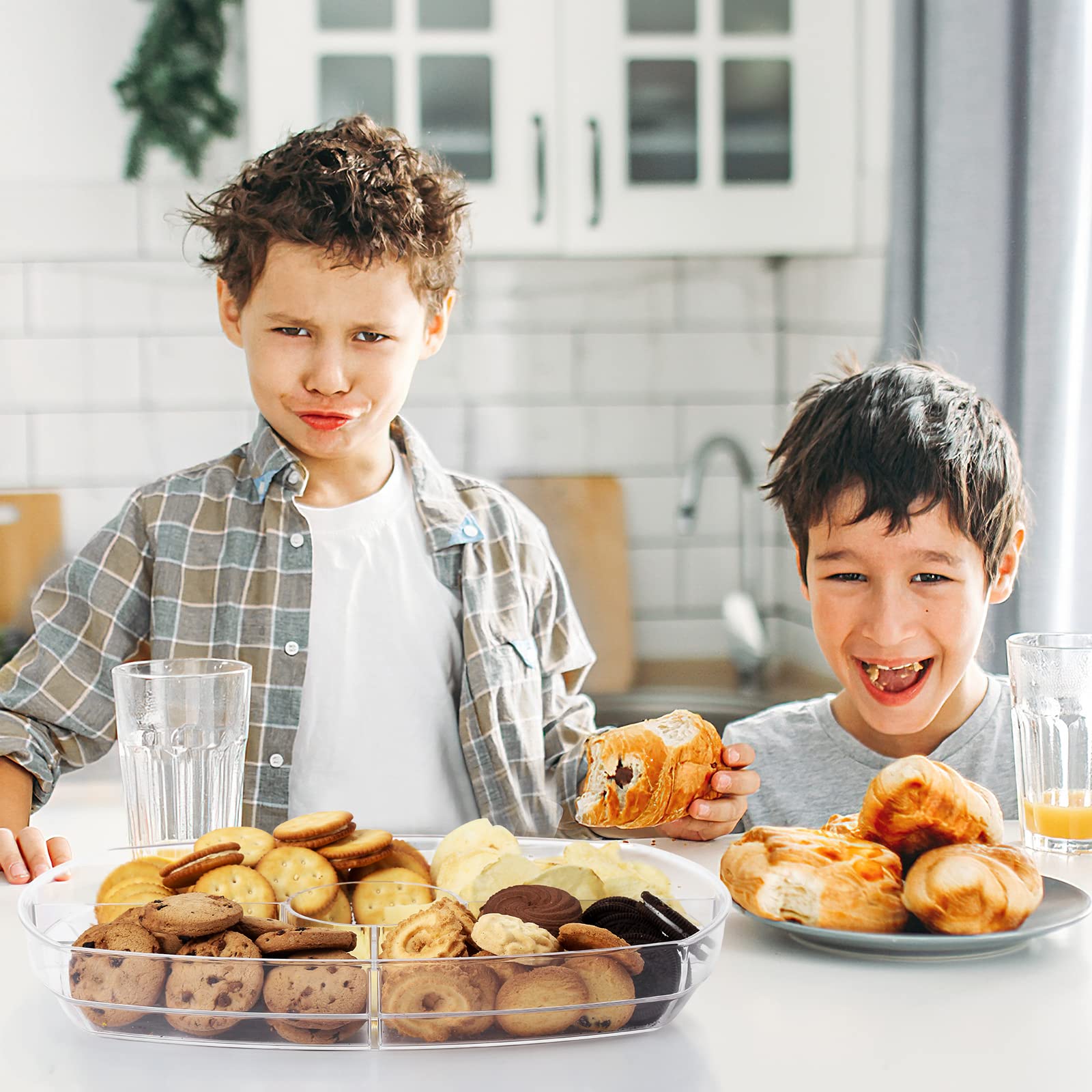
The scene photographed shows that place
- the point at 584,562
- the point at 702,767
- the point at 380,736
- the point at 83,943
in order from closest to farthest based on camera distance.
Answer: the point at 83,943, the point at 702,767, the point at 380,736, the point at 584,562

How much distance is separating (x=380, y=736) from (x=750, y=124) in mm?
1440

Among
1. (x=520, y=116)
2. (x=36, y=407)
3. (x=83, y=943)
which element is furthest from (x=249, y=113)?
(x=83, y=943)

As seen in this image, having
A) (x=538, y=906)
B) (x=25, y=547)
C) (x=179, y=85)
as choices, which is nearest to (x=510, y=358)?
(x=179, y=85)

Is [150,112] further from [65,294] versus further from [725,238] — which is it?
[725,238]

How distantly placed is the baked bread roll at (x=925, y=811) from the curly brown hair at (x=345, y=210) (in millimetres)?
697

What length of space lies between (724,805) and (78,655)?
1.89 feet

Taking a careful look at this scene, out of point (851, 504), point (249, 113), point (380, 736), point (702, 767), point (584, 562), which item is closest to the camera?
point (702, 767)

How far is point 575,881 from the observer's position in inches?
24.4

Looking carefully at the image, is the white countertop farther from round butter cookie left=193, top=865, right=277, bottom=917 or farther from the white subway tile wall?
the white subway tile wall

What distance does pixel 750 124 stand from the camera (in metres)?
2.24

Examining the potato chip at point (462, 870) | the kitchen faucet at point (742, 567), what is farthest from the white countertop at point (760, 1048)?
the kitchen faucet at point (742, 567)

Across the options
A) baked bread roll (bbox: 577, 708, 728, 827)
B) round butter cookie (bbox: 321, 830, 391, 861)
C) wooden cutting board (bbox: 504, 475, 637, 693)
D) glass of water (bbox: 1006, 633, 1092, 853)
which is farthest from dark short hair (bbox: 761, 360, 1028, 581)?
wooden cutting board (bbox: 504, 475, 637, 693)

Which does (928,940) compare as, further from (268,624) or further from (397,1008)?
(268,624)

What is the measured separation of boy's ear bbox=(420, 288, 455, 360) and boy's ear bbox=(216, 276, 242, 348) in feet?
0.57
